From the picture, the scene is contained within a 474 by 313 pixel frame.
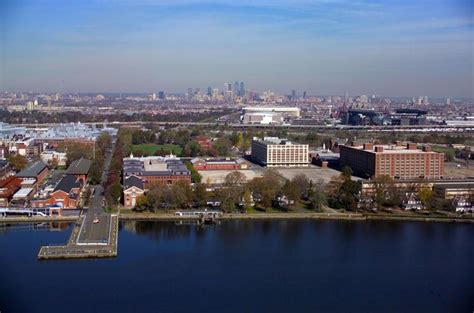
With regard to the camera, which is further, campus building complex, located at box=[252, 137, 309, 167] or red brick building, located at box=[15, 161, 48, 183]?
campus building complex, located at box=[252, 137, 309, 167]

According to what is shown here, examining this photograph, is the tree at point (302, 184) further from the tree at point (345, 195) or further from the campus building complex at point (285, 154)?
the campus building complex at point (285, 154)

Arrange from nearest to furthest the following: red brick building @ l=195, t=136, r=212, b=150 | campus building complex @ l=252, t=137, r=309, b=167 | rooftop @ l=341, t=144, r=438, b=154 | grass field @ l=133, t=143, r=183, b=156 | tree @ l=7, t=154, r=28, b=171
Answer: rooftop @ l=341, t=144, r=438, b=154 < tree @ l=7, t=154, r=28, b=171 < campus building complex @ l=252, t=137, r=309, b=167 < grass field @ l=133, t=143, r=183, b=156 < red brick building @ l=195, t=136, r=212, b=150

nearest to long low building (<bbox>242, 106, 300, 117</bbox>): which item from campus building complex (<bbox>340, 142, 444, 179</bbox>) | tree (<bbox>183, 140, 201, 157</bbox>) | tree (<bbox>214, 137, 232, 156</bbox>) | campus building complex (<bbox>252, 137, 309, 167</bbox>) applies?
tree (<bbox>214, 137, 232, 156</bbox>)

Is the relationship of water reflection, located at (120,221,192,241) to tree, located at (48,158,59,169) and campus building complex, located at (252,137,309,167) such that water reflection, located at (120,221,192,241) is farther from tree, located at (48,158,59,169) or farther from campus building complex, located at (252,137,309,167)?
campus building complex, located at (252,137,309,167)

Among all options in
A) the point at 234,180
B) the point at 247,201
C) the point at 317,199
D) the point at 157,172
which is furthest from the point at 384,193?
the point at 157,172

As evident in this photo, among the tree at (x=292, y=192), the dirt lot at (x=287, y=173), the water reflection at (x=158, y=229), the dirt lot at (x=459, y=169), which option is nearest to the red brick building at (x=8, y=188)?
the water reflection at (x=158, y=229)
